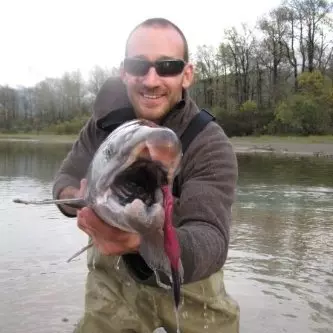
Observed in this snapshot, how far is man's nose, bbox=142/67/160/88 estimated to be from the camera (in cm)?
319

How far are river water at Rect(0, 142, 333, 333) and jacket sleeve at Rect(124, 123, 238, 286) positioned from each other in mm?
3085

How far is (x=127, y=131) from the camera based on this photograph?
2.25m

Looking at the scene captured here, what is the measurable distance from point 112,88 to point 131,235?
1.83 metres

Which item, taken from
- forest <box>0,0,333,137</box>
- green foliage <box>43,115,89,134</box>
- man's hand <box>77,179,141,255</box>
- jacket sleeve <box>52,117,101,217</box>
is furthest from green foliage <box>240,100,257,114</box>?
man's hand <box>77,179,141,255</box>

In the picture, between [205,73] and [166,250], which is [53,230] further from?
[205,73]

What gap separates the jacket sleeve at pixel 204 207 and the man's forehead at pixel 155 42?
0.50 meters

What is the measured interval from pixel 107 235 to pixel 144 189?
1.00 feet

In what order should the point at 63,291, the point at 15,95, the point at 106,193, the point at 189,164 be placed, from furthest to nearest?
the point at 15,95
the point at 63,291
the point at 189,164
the point at 106,193

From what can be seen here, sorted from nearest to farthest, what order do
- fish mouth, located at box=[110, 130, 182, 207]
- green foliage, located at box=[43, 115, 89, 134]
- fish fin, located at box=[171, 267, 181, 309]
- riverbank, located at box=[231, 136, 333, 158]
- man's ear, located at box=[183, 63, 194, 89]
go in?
fish mouth, located at box=[110, 130, 182, 207] < fish fin, located at box=[171, 267, 181, 309] < man's ear, located at box=[183, 63, 194, 89] < riverbank, located at box=[231, 136, 333, 158] < green foliage, located at box=[43, 115, 89, 134]

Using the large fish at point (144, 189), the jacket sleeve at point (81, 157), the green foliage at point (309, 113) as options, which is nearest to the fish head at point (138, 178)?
the large fish at point (144, 189)

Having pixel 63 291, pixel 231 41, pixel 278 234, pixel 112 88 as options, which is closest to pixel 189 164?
pixel 112 88

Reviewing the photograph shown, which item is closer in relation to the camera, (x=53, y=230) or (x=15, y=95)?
(x=53, y=230)

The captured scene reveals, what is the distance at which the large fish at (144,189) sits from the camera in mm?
2041

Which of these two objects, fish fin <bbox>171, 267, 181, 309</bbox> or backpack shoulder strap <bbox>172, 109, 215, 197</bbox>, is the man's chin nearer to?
backpack shoulder strap <bbox>172, 109, 215, 197</bbox>
